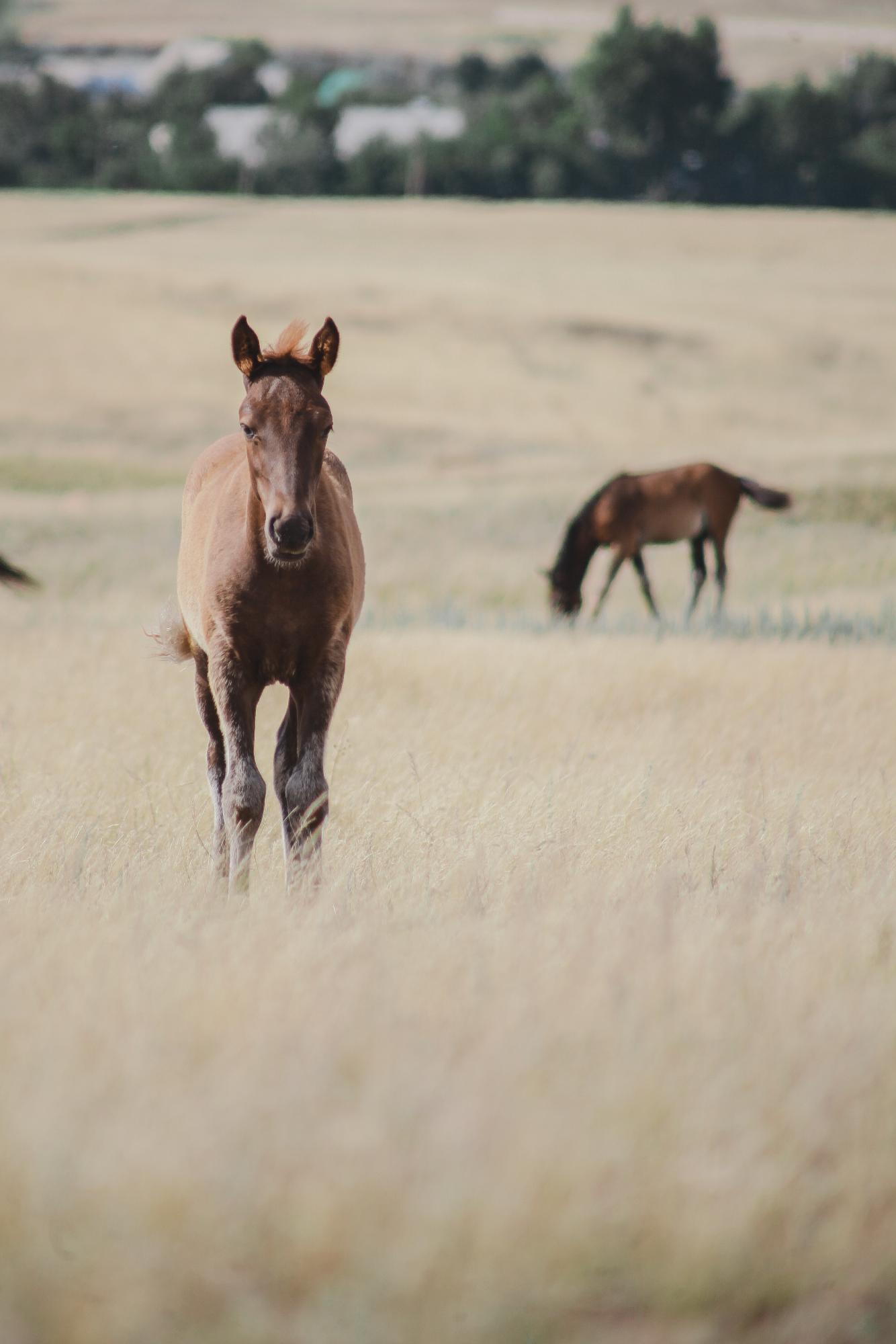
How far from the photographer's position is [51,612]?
16109 mm

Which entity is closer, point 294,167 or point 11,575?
point 11,575

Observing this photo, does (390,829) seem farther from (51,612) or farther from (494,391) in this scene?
(494,391)

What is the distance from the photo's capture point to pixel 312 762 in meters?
5.89

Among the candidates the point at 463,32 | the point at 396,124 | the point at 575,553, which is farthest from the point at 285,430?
the point at 463,32

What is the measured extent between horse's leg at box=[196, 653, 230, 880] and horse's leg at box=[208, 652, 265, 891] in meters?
0.36

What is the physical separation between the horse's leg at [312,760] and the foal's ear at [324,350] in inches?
43.1

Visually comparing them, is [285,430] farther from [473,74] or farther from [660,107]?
[473,74]

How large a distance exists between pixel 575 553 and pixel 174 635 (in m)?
11.5

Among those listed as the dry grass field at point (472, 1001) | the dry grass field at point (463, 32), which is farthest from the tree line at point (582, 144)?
the dry grass field at point (472, 1001)

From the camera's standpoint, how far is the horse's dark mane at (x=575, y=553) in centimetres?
1839

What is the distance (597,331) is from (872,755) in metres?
39.9

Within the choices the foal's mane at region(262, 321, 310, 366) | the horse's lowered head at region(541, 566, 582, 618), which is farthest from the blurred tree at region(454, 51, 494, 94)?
the foal's mane at region(262, 321, 310, 366)

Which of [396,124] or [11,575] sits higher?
[396,124]

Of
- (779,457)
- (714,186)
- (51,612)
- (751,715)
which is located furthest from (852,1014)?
(714,186)
